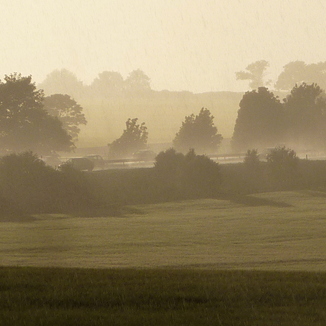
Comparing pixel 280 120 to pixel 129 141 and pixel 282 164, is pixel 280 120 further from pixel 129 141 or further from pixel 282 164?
pixel 282 164

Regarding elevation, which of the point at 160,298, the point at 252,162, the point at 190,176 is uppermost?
the point at 252,162

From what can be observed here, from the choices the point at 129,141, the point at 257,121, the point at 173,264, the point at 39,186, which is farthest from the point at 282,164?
the point at 173,264

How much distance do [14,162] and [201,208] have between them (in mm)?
18167

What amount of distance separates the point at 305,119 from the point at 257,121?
352 inches

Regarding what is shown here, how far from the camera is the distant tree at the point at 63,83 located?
622 ft

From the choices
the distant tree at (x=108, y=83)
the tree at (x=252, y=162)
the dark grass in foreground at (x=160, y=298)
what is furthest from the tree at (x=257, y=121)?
the distant tree at (x=108, y=83)

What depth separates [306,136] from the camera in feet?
311

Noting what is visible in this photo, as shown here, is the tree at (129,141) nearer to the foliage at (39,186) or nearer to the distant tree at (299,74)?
the foliage at (39,186)

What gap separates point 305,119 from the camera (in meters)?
94.6

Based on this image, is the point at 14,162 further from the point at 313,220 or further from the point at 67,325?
the point at 67,325

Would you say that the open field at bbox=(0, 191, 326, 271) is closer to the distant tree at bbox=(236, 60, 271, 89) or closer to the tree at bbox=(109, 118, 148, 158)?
the tree at bbox=(109, 118, 148, 158)

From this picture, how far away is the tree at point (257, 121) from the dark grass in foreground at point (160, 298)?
75774mm

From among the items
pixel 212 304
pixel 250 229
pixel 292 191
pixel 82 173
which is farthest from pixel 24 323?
pixel 292 191

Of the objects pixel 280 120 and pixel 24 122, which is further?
pixel 280 120
